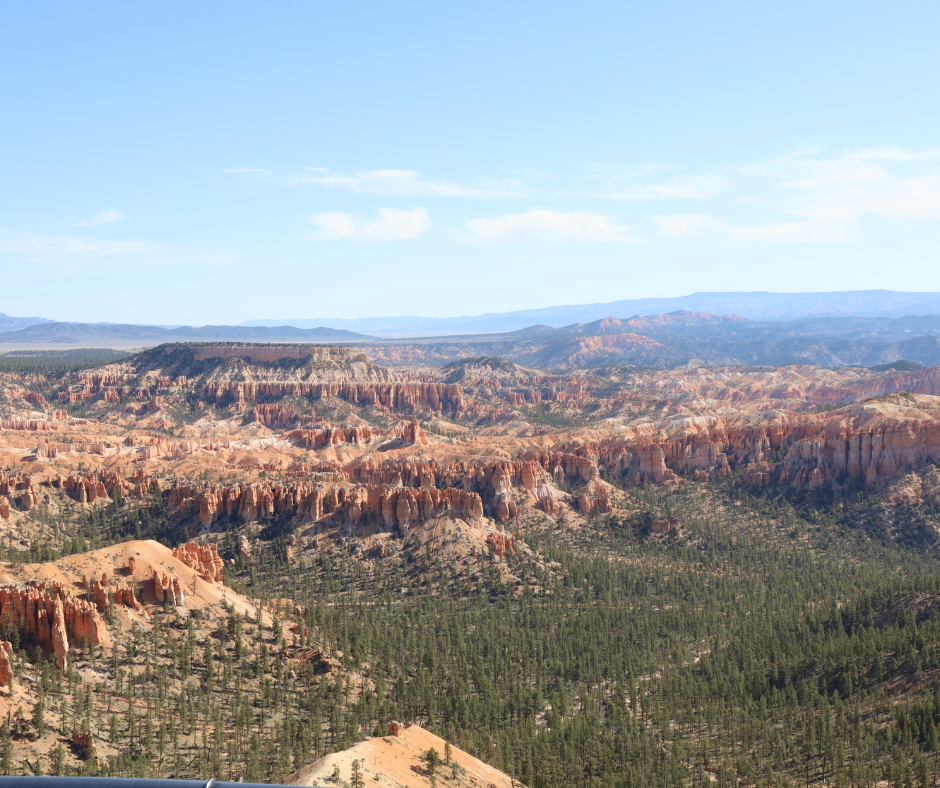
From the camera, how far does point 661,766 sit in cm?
6906

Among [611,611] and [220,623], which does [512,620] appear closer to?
[611,611]

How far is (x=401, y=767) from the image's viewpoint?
182 feet

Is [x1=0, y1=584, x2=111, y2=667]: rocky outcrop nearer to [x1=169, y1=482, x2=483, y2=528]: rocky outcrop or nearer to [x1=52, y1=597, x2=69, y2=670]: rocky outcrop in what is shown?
[x1=52, y1=597, x2=69, y2=670]: rocky outcrop

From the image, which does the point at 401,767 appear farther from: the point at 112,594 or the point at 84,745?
the point at 112,594

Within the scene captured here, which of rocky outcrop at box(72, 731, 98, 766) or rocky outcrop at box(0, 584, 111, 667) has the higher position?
rocky outcrop at box(0, 584, 111, 667)

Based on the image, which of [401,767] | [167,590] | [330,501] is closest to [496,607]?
[330,501]

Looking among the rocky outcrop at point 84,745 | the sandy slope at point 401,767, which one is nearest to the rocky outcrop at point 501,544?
the sandy slope at point 401,767

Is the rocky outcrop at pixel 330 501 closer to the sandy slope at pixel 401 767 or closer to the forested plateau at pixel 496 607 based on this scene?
the forested plateau at pixel 496 607

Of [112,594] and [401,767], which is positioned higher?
[112,594]

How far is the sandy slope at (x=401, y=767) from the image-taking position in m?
51.0

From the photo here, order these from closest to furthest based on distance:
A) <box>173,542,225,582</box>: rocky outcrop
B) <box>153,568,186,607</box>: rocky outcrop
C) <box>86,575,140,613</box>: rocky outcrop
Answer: <box>86,575,140,613</box>: rocky outcrop < <box>153,568,186,607</box>: rocky outcrop < <box>173,542,225,582</box>: rocky outcrop

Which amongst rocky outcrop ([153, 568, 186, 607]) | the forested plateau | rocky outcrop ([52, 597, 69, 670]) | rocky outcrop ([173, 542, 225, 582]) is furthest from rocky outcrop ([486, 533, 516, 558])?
rocky outcrop ([52, 597, 69, 670])

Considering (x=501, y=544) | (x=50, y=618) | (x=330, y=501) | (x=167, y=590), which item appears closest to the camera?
(x=50, y=618)

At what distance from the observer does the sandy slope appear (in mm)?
50969
